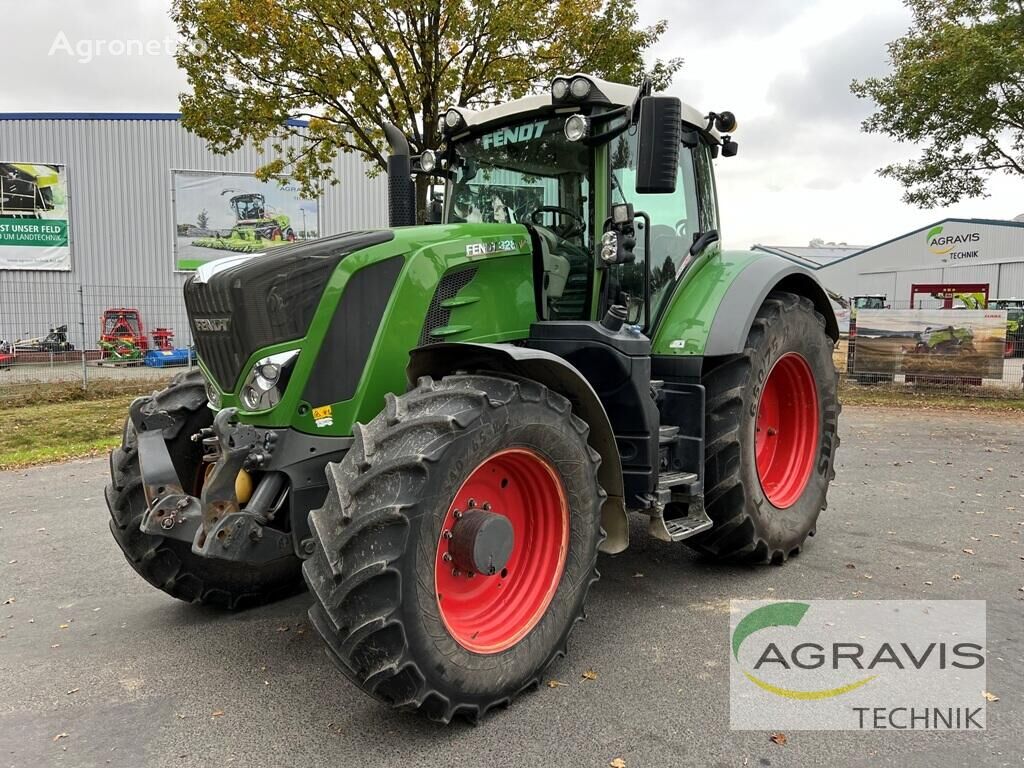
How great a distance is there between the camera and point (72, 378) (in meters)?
14.1

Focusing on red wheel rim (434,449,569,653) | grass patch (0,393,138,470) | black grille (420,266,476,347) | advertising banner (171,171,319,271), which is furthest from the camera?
advertising banner (171,171,319,271)

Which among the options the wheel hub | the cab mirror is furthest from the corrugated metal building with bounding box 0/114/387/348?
the wheel hub

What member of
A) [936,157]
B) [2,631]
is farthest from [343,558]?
[936,157]

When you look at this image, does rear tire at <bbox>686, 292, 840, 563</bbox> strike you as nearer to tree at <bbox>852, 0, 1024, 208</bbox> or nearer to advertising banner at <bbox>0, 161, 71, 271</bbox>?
tree at <bbox>852, 0, 1024, 208</bbox>

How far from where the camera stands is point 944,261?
1321 inches

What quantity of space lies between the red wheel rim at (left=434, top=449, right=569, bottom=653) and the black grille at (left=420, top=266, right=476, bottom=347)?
0.73 metres

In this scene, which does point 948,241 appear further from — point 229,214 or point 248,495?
point 248,495

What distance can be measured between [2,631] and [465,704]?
2705mm

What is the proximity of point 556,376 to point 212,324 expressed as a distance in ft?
4.99

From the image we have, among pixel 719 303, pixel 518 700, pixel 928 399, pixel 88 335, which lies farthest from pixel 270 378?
pixel 88 335

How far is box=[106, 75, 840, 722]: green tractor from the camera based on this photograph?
2682 mm

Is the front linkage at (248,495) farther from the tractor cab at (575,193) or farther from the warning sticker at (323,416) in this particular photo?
the tractor cab at (575,193)

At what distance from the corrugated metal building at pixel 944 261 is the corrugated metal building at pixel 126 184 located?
16.5m

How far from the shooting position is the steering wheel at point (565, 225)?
13.6 feet
